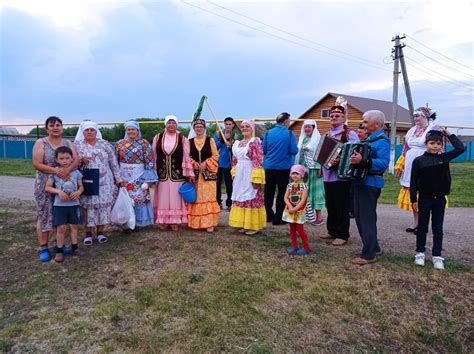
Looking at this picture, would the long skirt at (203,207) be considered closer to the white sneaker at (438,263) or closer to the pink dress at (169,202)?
the pink dress at (169,202)

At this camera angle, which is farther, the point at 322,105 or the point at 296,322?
the point at 322,105

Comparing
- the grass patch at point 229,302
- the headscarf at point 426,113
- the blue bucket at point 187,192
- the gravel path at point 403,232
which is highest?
the headscarf at point 426,113

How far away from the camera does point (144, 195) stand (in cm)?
588

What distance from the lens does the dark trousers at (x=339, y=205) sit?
17.3 ft

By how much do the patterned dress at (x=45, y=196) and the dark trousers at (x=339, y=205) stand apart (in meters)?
3.73

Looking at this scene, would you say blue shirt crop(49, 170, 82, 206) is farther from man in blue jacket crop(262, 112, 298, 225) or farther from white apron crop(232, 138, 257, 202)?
man in blue jacket crop(262, 112, 298, 225)

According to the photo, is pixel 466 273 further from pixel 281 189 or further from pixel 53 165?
pixel 53 165

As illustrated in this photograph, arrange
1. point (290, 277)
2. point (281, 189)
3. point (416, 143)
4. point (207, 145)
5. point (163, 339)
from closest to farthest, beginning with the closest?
point (163, 339), point (290, 277), point (416, 143), point (207, 145), point (281, 189)

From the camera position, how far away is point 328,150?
478cm

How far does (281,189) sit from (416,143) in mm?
2295

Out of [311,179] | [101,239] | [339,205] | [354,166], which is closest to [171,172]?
[101,239]

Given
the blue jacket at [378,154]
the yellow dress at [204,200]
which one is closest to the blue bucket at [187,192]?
the yellow dress at [204,200]

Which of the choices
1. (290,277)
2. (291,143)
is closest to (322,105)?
(291,143)

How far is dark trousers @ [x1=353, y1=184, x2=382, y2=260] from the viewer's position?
4426 millimetres
